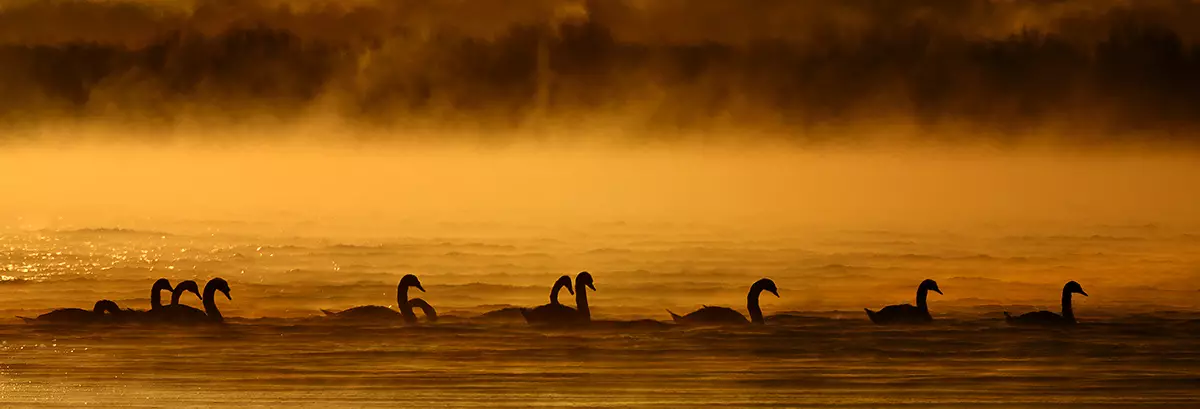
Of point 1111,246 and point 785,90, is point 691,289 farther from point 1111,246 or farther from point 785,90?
point 1111,246

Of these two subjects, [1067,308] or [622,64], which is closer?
[1067,308]

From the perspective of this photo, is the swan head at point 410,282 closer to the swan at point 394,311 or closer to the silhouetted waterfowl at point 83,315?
the swan at point 394,311

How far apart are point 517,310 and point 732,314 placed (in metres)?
0.46

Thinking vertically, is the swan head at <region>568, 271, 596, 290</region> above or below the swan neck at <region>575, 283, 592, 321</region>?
above

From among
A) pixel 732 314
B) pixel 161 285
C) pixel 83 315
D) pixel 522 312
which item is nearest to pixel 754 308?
pixel 732 314

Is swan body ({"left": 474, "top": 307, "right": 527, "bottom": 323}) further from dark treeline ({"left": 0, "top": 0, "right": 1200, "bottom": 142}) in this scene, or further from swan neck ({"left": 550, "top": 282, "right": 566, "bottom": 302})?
dark treeline ({"left": 0, "top": 0, "right": 1200, "bottom": 142})

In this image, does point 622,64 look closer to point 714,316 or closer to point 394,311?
point 714,316

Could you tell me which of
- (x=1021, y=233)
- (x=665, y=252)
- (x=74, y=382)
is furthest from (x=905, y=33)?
(x=74, y=382)

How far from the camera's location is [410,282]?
319 cm

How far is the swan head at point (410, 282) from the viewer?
3.19m

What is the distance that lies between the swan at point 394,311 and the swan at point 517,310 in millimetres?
155

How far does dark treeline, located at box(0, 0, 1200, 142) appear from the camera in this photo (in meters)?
3.20

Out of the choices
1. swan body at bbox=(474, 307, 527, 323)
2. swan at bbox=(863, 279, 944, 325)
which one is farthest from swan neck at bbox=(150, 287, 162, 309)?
swan at bbox=(863, 279, 944, 325)

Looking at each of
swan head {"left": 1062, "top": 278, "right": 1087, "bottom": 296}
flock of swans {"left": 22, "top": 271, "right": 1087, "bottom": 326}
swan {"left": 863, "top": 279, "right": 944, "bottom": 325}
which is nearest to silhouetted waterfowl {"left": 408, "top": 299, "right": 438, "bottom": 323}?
flock of swans {"left": 22, "top": 271, "right": 1087, "bottom": 326}
